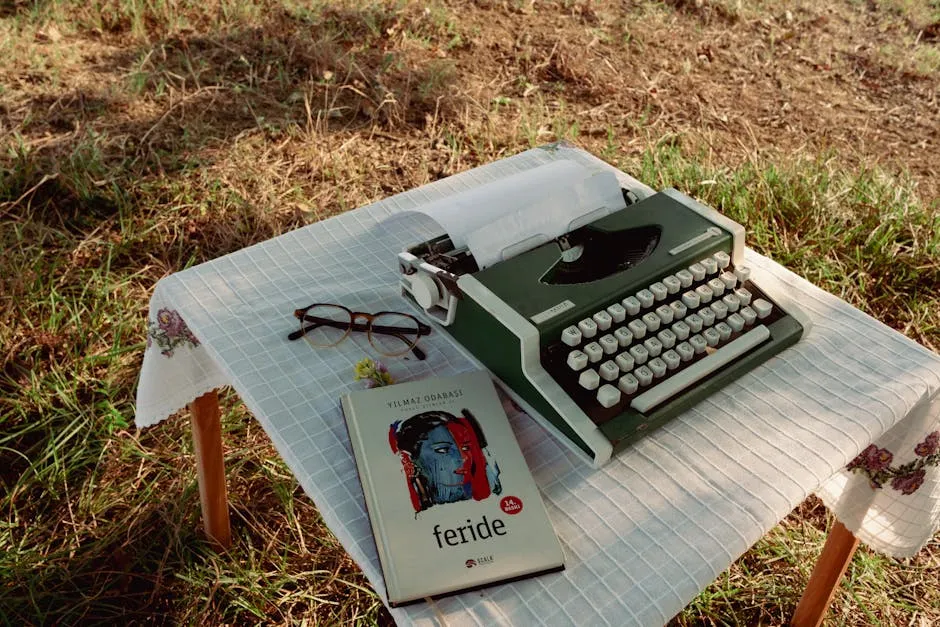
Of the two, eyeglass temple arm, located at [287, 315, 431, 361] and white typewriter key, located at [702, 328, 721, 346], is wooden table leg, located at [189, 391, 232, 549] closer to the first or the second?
eyeglass temple arm, located at [287, 315, 431, 361]

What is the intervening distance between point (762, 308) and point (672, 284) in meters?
0.18

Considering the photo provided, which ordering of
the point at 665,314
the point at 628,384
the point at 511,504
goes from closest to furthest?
the point at 511,504 < the point at 628,384 < the point at 665,314

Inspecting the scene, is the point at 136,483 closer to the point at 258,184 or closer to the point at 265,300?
the point at 265,300

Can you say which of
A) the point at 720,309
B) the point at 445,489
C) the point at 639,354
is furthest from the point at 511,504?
the point at 720,309

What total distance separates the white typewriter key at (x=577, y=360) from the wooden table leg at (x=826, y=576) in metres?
0.82

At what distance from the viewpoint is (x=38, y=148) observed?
10.3 feet

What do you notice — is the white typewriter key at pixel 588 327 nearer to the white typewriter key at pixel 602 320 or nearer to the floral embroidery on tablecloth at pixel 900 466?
the white typewriter key at pixel 602 320

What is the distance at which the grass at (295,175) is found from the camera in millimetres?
2102

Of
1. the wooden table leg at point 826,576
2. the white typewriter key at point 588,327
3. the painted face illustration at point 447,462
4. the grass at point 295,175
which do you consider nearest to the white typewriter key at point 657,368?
the white typewriter key at point 588,327

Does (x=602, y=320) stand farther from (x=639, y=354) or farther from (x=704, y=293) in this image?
(x=704, y=293)

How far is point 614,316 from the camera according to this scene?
1308 mm

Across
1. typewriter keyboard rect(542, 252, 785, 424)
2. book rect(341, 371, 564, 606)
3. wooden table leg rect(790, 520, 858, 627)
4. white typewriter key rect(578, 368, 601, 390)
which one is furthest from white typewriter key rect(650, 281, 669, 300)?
wooden table leg rect(790, 520, 858, 627)

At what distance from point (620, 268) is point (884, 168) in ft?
9.17

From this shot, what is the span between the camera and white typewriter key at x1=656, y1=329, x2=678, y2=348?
1.32m
